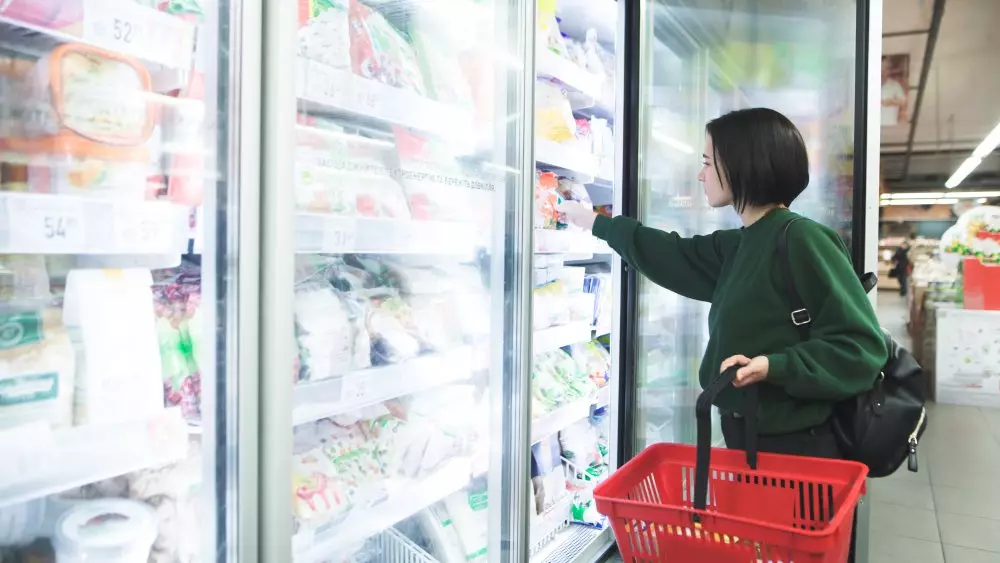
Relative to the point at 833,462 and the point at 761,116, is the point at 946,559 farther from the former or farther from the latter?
the point at 761,116

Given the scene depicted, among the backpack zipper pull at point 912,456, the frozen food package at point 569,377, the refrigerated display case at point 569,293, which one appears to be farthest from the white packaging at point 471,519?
the backpack zipper pull at point 912,456

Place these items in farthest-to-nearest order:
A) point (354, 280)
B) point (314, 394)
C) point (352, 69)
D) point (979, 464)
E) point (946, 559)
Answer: point (979, 464) → point (946, 559) → point (354, 280) → point (352, 69) → point (314, 394)

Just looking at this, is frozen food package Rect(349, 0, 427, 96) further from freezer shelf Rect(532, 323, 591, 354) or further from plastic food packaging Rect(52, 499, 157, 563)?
plastic food packaging Rect(52, 499, 157, 563)

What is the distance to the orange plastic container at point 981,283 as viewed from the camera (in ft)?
20.2

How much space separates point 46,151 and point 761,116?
142 cm

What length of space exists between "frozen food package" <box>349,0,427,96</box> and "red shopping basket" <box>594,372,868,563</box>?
101 centimetres

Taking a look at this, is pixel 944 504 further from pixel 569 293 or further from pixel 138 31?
pixel 138 31

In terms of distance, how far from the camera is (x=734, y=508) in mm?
1376

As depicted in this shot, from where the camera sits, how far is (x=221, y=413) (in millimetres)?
1099

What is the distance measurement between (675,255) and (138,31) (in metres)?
1.36

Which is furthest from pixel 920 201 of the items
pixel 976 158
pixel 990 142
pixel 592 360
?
pixel 592 360

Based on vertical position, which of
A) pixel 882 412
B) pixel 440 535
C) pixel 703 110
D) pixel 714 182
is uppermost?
pixel 703 110

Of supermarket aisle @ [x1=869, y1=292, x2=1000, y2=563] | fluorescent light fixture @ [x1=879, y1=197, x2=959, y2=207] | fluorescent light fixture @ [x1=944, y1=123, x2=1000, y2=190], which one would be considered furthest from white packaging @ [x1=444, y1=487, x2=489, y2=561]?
fluorescent light fixture @ [x1=879, y1=197, x2=959, y2=207]

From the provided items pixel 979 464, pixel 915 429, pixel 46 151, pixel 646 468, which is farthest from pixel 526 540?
pixel 979 464
